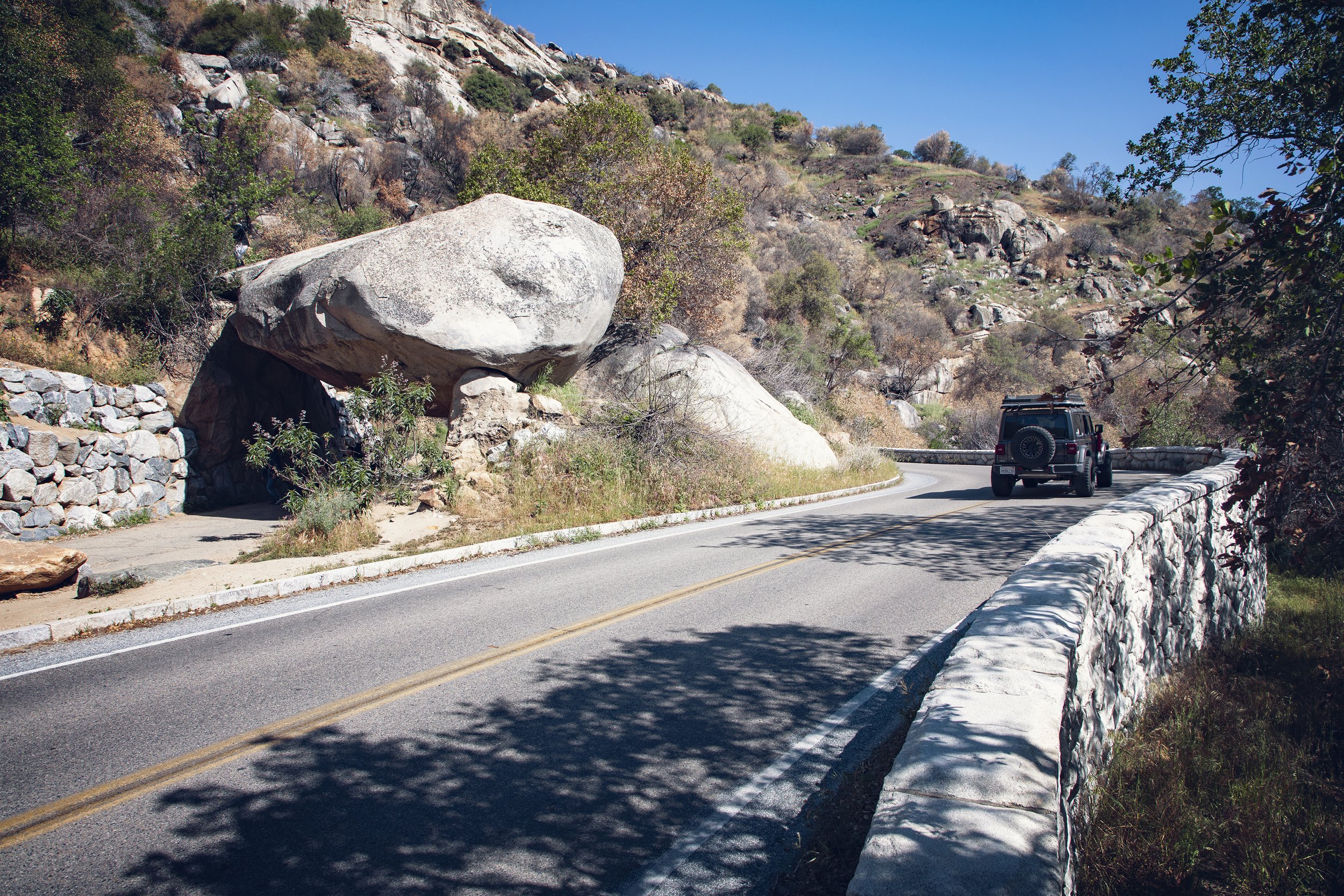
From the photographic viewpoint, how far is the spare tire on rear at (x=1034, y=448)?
15.0 m

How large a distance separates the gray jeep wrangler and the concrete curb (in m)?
6.77

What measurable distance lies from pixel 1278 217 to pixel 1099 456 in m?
16.3

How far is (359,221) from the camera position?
24844mm

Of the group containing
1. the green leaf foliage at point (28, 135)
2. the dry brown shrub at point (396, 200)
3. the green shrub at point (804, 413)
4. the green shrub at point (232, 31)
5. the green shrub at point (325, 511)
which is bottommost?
the green shrub at point (325, 511)

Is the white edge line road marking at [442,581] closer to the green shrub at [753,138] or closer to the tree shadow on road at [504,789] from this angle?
the tree shadow on road at [504,789]

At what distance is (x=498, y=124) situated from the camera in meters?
38.7

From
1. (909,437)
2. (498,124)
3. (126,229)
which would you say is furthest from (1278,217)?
(498,124)

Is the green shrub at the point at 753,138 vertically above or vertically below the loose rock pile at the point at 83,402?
above

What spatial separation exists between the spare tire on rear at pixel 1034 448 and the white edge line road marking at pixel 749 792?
1138cm

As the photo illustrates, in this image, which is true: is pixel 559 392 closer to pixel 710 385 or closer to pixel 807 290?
pixel 710 385

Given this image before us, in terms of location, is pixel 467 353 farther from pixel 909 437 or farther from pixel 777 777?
pixel 909 437

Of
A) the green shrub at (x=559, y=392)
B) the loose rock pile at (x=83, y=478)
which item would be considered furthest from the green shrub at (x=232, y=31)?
the green shrub at (x=559, y=392)

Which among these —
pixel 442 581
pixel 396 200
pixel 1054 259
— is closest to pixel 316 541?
pixel 442 581

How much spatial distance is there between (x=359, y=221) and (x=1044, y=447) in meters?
22.3
